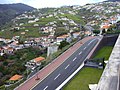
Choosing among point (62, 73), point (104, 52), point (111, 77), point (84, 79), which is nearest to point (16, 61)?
point (104, 52)

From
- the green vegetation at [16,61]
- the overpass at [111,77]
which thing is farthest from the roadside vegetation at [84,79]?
the green vegetation at [16,61]

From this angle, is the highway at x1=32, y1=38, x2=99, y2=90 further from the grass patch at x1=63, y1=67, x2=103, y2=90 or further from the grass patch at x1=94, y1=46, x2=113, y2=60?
the grass patch at x1=94, y1=46, x2=113, y2=60

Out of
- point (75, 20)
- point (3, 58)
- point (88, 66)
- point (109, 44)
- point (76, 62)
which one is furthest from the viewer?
point (75, 20)

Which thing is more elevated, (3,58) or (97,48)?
(97,48)

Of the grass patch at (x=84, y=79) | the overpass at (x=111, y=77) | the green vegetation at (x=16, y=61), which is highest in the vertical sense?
the overpass at (x=111, y=77)

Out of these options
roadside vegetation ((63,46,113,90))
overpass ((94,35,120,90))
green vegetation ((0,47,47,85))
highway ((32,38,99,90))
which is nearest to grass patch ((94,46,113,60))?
highway ((32,38,99,90))

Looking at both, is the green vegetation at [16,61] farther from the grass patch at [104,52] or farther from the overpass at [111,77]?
the overpass at [111,77]

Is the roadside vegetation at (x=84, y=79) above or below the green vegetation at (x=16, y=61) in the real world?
above

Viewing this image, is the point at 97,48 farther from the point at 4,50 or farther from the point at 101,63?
the point at 4,50

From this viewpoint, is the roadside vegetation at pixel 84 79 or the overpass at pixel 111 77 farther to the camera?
the roadside vegetation at pixel 84 79

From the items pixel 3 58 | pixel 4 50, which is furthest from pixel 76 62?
pixel 4 50
